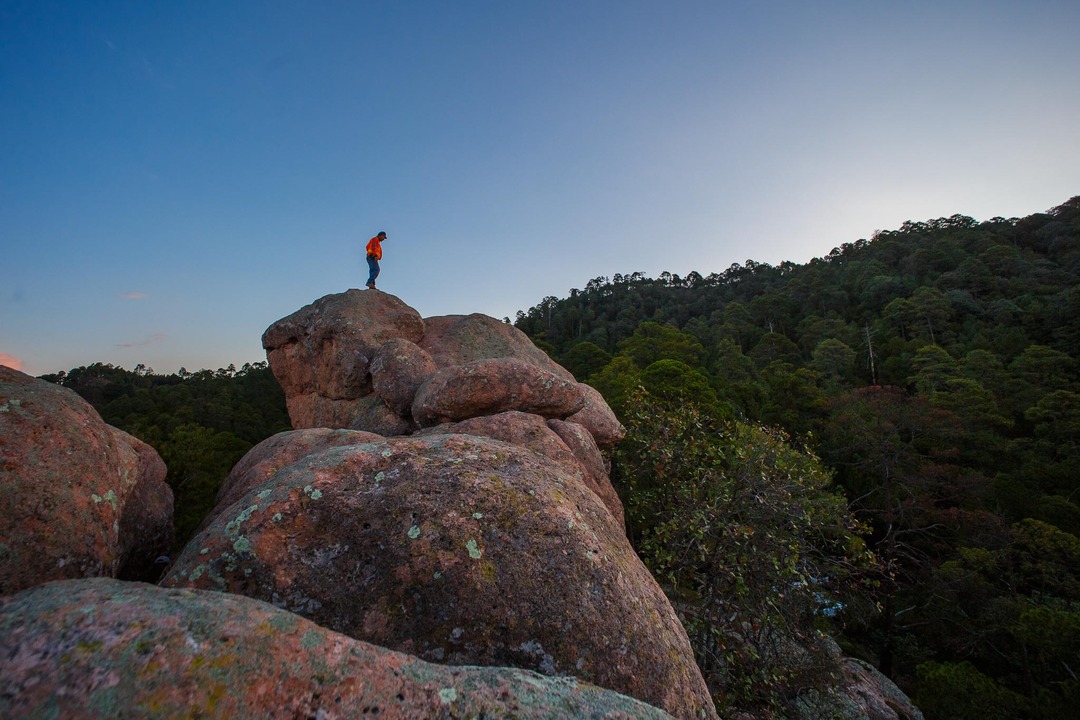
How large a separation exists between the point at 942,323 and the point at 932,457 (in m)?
42.4

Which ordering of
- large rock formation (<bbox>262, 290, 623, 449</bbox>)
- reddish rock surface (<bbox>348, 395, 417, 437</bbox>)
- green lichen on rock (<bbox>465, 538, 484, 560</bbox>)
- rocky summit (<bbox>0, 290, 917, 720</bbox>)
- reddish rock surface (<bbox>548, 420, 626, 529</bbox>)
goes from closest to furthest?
rocky summit (<bbox>0, 290, 917, 720</bbox>) → green lichen on rock (<bbox>465, 538, 484, 560</bbox>) → reddish rock surface (<bbox>548, 420, 626, 529</bbox>) → large rock formation (<bbox>262, 290, 623, 449</bbox>) → reddish rock surface (<bbox>348, 395, 417, 437</bbox>)

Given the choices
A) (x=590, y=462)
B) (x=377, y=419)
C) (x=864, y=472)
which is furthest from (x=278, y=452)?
(x=864, y=472)

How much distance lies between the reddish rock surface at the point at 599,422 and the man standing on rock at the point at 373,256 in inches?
334

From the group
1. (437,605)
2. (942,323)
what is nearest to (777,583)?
(437,605)

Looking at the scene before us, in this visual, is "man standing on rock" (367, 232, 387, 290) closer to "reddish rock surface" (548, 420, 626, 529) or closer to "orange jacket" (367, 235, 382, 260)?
"orange jacket" (367, 235, 382, 260)

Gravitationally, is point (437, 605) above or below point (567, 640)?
above

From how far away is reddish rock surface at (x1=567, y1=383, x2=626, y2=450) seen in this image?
11.3 meters

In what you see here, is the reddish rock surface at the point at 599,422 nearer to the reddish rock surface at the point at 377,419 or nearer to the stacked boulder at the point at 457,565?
the reddish rock surface at the point at 377,419

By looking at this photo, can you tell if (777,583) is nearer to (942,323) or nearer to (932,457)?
(932,457)

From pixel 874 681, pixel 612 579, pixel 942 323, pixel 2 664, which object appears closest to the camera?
pixel 2 664

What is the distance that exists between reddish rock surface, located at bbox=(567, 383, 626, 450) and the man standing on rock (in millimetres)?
8488

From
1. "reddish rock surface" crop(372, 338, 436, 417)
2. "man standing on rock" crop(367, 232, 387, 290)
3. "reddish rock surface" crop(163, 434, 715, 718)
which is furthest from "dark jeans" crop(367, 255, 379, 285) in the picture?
"reddish rock surface" crop(163, 434, 715, 718)

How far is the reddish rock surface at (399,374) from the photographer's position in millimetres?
11125

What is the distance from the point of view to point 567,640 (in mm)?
3322
